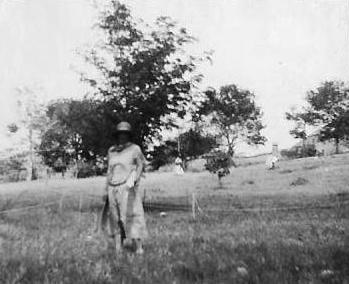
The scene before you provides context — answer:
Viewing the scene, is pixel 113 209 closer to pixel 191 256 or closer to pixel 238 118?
pixel 191 256

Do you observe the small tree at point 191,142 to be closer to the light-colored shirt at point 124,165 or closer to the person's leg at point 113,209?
the light-colored shirt at point 124,165

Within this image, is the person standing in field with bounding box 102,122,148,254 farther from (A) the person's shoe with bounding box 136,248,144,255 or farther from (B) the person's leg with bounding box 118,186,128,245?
(A) the person's shoe with bounding box 136,248,144,255

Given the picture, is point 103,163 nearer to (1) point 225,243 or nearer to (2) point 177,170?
(1) point 225,243

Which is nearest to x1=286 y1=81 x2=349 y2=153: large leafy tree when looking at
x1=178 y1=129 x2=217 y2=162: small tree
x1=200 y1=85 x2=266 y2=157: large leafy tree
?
x1=200 y1=85 x2=266 y2=157: large leafy tree

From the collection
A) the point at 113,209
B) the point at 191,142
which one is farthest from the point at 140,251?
the point at 191,142

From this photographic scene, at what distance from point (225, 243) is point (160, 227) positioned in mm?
3807

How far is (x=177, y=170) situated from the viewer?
55.2 meters

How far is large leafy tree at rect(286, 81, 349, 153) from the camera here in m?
91.6

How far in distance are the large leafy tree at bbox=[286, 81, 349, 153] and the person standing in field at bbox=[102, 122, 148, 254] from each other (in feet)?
281

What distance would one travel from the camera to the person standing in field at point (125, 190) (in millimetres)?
8250

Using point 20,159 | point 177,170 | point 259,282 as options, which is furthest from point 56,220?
point 20,159

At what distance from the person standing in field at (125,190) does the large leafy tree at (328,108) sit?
85517 mm

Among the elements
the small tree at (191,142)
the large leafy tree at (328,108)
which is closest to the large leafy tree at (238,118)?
the large leafy tree at (328,108)

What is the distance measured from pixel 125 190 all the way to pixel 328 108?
90336 mm
